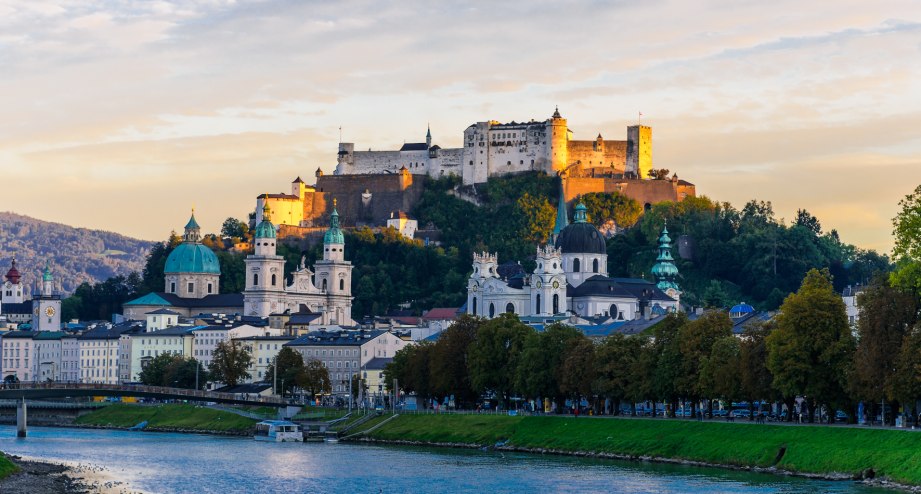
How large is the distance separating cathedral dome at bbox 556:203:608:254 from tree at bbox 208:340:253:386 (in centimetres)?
3482

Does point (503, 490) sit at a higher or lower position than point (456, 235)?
lower

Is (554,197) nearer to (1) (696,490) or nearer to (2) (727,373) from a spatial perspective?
(2) (727,373)

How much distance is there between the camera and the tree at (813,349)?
253 feet

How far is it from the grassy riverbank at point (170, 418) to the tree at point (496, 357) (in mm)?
16797

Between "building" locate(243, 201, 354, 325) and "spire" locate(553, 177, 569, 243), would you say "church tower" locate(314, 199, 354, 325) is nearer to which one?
"building" locate(243, 201, 354, 325)

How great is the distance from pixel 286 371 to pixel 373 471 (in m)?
58.1

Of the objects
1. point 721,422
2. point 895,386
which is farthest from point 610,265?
point 895,386

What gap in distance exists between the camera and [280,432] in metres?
106

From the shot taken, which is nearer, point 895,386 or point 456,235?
point 895,386

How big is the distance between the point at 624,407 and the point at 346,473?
101 feet

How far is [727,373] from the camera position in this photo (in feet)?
273

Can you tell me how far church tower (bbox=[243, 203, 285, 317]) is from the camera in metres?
A: 179

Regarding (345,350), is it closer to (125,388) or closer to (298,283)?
(298,283)

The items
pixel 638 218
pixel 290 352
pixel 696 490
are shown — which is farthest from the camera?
pixel 638 218
